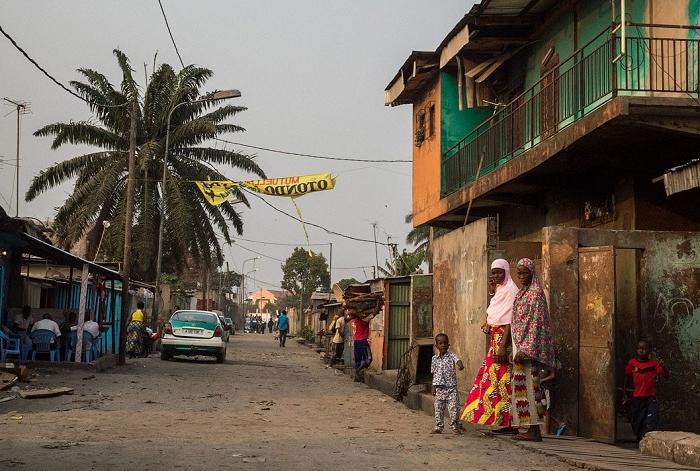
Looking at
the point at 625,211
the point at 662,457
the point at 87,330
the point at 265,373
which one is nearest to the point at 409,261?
the point at 265,373

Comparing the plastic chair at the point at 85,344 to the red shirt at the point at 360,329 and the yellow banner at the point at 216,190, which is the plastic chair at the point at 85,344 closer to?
the red shirt at the point at 360,329

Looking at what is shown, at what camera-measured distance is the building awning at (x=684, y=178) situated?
36.4ft

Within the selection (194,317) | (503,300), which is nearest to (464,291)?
(503,300)

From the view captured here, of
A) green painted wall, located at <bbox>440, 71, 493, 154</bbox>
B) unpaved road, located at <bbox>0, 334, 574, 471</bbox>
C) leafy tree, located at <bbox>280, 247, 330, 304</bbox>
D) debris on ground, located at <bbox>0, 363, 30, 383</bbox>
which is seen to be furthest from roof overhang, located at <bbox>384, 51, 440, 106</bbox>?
leafy tree, located at <bbox>280, 247, 330, 304</bbox>

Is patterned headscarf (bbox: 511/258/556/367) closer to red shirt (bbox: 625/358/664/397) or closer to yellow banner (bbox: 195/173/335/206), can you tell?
red shirt (bbox: 625/358/664/397)

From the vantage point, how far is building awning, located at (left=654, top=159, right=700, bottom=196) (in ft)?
36.4

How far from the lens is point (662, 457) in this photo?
9.03 m

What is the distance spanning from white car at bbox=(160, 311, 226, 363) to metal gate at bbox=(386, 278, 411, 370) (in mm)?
6248

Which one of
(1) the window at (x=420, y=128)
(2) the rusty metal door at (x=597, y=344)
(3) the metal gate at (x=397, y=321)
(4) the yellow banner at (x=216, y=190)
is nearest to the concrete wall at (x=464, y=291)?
(2) the rusty metal door at (x=597, y=344)

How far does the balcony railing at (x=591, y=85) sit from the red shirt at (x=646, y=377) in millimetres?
3838

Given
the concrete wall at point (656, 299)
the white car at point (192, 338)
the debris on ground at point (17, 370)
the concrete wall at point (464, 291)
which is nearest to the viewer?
the concrete wall at point (656, 299)

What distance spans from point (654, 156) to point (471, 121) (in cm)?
886

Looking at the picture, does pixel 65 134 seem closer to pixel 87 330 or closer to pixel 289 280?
pixel 87 330

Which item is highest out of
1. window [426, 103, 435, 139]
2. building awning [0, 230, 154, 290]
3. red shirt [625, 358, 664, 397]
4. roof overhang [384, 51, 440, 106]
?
roof overhang [384, 51, 440, 106]
